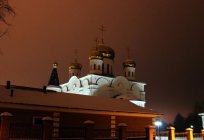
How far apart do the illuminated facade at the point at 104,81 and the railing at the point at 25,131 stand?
25699mm

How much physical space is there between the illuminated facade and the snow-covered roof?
607 inches

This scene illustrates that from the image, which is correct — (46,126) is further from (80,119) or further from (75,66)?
(75,66)

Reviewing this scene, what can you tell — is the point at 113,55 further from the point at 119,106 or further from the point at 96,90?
the point at 119,106

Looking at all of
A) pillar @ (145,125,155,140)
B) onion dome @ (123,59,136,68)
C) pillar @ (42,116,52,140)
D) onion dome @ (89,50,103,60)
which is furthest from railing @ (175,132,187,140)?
onion dome @ (123,59,136,68)

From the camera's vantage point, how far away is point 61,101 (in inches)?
930

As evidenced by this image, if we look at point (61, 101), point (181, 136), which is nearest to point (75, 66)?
point (181, 136)

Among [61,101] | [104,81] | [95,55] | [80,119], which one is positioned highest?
[95,55]

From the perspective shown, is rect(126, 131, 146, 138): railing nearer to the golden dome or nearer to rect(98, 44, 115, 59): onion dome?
rect(98, 44, 115, 59): onion dome

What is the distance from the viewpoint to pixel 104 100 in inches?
1117

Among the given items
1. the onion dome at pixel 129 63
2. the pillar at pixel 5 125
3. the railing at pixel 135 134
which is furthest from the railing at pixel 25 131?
the onion dome at pixel 129 63

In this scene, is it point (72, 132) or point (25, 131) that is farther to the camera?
point (72, 132)

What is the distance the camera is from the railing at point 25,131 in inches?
622

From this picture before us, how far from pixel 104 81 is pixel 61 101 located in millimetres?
22272

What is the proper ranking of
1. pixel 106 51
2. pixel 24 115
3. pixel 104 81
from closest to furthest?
pixel 24 115 → pixel 104 81 → pixel 106 51
